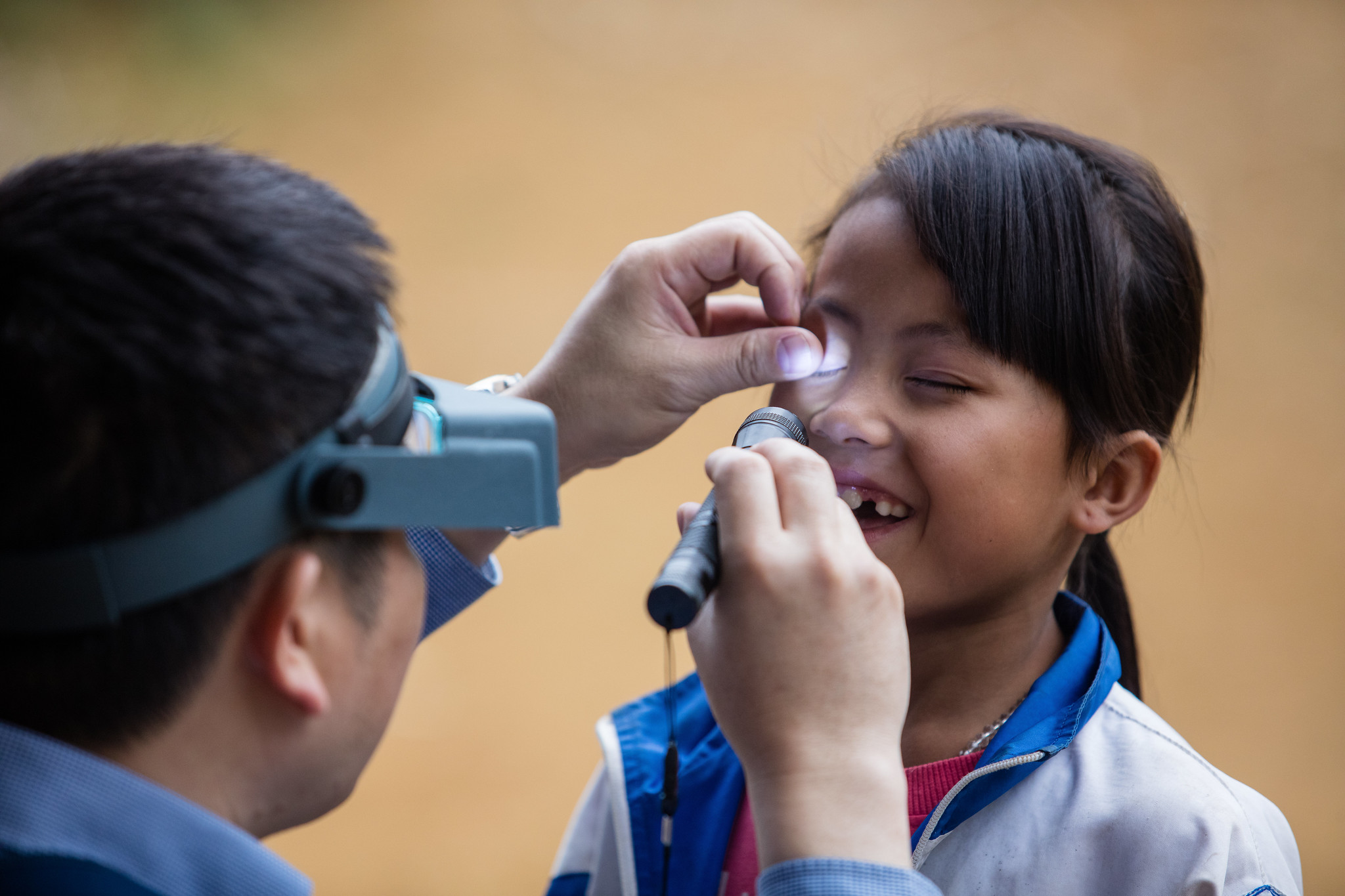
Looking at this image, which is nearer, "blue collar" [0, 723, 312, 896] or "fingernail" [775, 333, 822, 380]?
"blue collar" [0, 723, 312, 896]

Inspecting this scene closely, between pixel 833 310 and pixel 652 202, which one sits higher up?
pixel 833 310

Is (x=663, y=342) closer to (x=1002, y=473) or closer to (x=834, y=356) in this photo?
(x=834, y=356)

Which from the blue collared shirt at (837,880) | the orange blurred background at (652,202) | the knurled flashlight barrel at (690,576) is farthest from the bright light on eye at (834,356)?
the orange blurred background at (652,202)

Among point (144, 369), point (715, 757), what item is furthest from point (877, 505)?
point (144, 369)

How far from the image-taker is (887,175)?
43.2 inches

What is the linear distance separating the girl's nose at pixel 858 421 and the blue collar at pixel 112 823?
0.65 metres

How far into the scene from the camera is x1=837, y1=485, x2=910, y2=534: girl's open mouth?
1030 mm

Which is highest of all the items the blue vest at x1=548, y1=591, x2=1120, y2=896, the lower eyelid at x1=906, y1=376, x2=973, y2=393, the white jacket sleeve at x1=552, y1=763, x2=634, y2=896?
the lower eyelid at x1=906, y1=376, x2=973, y2=393

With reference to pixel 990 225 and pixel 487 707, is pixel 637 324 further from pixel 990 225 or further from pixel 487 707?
pixel 487 707

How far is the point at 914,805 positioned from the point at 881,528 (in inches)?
11.2

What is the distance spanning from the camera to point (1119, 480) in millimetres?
1064

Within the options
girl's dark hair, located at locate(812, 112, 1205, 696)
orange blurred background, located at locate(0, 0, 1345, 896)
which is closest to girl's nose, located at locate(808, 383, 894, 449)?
girl's dark hair, located at locate(812, 112, 1205, 696)

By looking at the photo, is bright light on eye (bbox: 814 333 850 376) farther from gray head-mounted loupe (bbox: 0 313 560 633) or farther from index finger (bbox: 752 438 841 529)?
gray head-mounted loupe (bbox: 0 313 560 633)

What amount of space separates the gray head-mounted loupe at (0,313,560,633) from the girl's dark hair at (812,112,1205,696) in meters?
0.53
